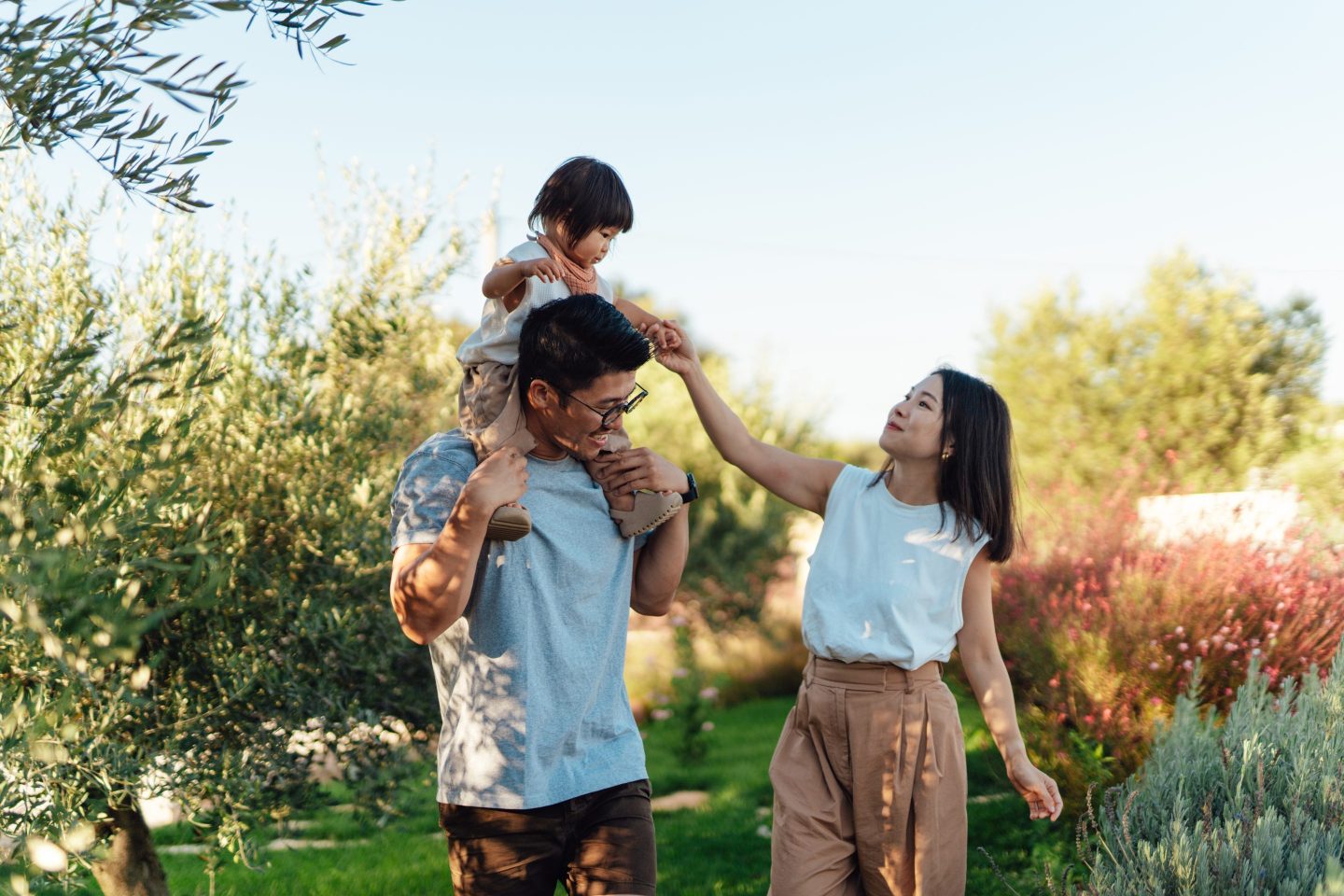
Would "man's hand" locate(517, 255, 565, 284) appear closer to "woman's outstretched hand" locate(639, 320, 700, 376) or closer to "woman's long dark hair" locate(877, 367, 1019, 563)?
"woman's outstretched hand" locate(639, 320, 700, 376)

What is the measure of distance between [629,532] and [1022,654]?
480cm

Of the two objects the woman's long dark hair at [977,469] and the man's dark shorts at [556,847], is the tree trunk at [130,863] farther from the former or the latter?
the woman's long dark hair at [977,469]

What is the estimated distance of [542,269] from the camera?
119 inches

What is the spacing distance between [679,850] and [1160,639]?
11.1 feet

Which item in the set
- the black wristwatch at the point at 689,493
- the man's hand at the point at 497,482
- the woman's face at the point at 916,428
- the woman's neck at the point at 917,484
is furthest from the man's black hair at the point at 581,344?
the woman's neck at the point at 917,484

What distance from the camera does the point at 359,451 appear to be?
5.42 m

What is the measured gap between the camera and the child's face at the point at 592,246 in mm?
3414

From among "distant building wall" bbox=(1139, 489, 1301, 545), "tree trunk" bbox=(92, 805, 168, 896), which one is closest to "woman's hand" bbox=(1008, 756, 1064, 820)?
"tree trunk" bbox=(92, 805, 168, 896)

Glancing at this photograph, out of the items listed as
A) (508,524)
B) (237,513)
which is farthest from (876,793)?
(237,513)

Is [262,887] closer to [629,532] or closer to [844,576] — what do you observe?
[844,576]

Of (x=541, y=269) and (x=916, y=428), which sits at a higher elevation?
(x=541, y=269)

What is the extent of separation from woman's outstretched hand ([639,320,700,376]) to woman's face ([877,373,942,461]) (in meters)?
0.70

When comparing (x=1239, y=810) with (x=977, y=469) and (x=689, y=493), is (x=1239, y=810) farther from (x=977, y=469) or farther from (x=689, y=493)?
(x=689, y=493)

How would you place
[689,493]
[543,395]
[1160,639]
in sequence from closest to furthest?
[543,395] < [689,493] < [1160,639]
